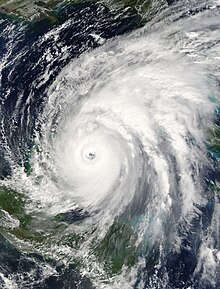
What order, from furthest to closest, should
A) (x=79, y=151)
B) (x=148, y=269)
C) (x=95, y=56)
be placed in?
(x=95, y=56), (x=79, y=151), (x=148, y=269)

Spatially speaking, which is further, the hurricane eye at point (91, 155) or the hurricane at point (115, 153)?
the hurricane eye at point (91, 155)

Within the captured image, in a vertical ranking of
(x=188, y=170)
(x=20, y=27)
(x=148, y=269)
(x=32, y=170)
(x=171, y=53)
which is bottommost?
(x=148, y=269)

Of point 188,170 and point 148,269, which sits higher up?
point 188,170

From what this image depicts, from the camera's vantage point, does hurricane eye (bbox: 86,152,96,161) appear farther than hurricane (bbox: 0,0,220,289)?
Yes

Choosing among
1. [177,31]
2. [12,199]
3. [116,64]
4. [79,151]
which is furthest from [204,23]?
[12,199]

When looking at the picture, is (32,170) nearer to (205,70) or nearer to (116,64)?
(116,64)

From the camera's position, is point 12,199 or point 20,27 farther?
point 20,27

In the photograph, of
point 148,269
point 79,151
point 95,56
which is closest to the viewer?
point 148,269
